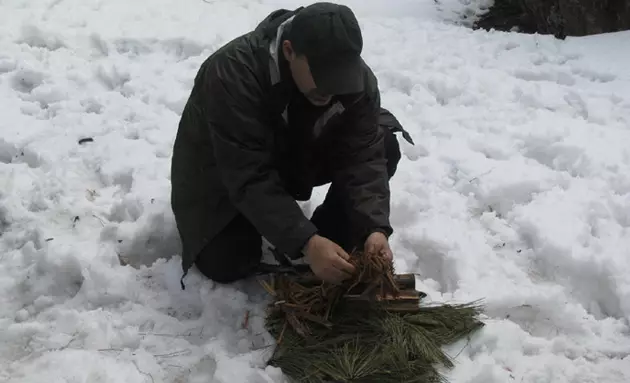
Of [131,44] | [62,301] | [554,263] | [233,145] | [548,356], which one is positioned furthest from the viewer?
[131,44]

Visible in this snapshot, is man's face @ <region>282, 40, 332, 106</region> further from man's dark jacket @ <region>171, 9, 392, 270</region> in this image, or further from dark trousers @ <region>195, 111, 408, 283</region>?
dark trousers @ <region>195, 111, 408, 283</region>

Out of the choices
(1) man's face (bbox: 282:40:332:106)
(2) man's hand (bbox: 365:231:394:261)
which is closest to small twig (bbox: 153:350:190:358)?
(2) man's hand (bbox: 365:231:394:261)

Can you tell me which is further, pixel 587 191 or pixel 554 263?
pixel 587 191

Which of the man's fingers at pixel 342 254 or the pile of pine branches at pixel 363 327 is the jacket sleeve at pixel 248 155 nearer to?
the man's fingers at pixel 342 254

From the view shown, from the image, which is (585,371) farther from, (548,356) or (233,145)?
(233,145)

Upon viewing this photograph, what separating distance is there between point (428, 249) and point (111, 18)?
10.0ft

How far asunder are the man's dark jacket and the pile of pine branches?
0.68 ft

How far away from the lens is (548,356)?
2.26m

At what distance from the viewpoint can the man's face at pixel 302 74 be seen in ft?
6.52

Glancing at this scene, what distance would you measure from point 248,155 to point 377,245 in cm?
53

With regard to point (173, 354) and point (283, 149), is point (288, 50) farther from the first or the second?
point (173, 354)

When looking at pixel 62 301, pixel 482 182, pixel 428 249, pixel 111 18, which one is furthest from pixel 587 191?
pixel 111 18

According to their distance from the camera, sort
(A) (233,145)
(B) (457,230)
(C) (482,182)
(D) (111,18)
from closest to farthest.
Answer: (A) (233,145) < (B) (457,230) < (C) (482,182) < (D) (111,18)

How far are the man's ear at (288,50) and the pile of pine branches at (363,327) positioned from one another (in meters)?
0.69
